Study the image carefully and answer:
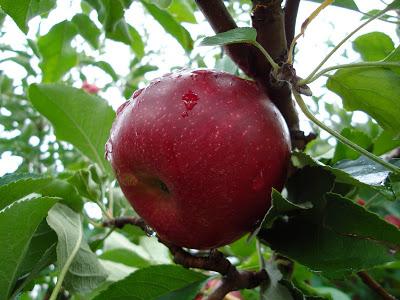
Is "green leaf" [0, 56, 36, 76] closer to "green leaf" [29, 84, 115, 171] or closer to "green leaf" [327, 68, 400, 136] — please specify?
"green leaf" [29, 84, 115, 171]

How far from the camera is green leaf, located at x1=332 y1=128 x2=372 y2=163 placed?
32.7 inches

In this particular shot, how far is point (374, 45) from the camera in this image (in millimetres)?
854

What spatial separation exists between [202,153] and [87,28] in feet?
2.36

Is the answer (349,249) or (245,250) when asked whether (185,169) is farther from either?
(245,250)

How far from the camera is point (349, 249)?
590mm

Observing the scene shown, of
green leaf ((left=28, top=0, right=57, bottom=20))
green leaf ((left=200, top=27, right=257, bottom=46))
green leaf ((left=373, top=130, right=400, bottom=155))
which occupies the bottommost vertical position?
green leaf ((left=373, top=130, right=400, bottom=155))

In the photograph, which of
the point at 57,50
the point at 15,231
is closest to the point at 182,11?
the point at 57,50

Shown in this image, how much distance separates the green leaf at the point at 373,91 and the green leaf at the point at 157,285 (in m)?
0.34

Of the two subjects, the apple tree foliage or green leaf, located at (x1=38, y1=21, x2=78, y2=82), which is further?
green leaf, located at (x1=38, y1=21, x2=78, y2=82)

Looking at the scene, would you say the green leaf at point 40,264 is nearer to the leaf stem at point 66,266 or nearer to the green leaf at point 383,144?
the leaf stem at point 66,266

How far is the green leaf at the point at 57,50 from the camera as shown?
1.21 m

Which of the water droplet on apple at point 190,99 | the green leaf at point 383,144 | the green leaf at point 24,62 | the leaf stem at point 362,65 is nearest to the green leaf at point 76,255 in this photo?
the water droplet on apple at point 190,99

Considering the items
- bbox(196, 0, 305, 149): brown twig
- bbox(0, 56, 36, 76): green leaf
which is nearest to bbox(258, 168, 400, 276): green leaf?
bbox(196, 0, 305, 149): brown twig

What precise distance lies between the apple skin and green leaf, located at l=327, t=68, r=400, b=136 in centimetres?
11
